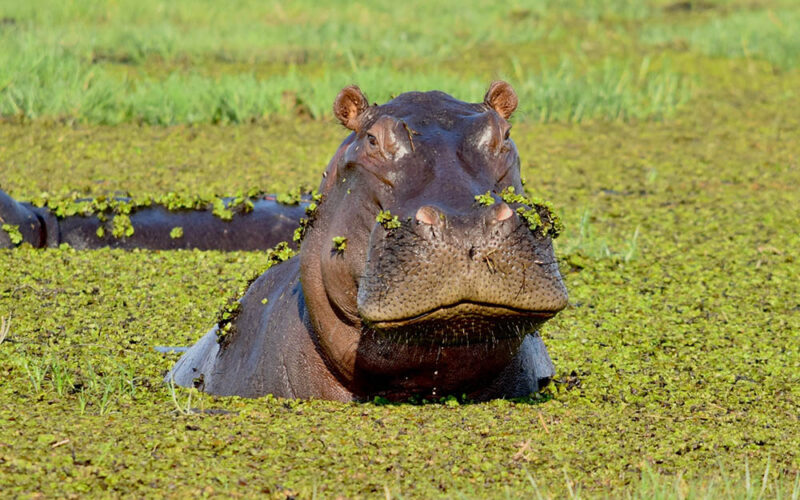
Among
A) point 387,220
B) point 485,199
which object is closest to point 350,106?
point 387,220

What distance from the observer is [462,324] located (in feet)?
10.1

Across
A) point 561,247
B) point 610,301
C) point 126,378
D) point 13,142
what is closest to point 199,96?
point 13,142

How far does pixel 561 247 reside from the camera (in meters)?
6.32

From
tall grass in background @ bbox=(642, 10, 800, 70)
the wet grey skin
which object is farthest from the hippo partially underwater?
tall grass in background @ bbox=(642, 10, 800, 70)

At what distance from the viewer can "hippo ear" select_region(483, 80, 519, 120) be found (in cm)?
359

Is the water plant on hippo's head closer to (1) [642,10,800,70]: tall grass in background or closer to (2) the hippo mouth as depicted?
(2) the hippo mouth

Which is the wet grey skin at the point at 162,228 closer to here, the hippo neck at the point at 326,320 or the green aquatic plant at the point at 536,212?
the hippo neck at the point at 326,320

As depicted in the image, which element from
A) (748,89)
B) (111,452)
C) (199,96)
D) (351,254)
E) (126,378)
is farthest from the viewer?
(748,89)

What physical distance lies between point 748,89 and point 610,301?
6085 millimetres

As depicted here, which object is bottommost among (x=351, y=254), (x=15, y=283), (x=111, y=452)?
(x=15, y=283)

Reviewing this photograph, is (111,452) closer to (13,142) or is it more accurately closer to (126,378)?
(126,378)

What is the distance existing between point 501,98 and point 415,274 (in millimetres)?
872

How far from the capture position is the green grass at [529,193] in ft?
9.83

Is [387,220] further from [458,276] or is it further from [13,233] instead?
[13,233]
